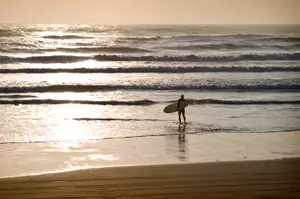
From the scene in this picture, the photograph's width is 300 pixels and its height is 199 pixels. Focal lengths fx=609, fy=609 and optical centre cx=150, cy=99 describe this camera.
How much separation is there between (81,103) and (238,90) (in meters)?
1.23

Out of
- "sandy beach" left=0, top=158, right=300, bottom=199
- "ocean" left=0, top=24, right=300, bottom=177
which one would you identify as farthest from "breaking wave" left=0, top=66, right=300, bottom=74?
"sandy beach" left=0, top=158, right=300, bottom=199

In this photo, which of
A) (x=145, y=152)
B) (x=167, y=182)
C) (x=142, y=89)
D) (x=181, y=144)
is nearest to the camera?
(x=167, y=182)

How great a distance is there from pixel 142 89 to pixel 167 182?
100 cm

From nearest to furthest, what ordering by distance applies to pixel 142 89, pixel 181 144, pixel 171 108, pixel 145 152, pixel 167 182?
1. pixel 167 182
2. pixel 145 152
3. pixel 181 144
4. pixel 171 108
5. pixel 142 89

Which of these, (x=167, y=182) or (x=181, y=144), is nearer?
(x=167, y=182)

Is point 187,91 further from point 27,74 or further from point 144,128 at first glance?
point 27,74

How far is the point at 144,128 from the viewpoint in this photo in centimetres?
442

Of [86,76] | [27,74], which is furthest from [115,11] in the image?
[27,74]

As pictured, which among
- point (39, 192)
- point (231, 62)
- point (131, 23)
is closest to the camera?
point (39, 192)

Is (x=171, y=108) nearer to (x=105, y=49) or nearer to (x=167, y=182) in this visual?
(x=105, y=49)

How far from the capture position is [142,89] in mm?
4555

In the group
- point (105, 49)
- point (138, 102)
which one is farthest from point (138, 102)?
point (105, 49)

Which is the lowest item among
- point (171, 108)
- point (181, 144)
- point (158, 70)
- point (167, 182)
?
point (167, 182)

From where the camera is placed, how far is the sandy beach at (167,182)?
359 centimetres
